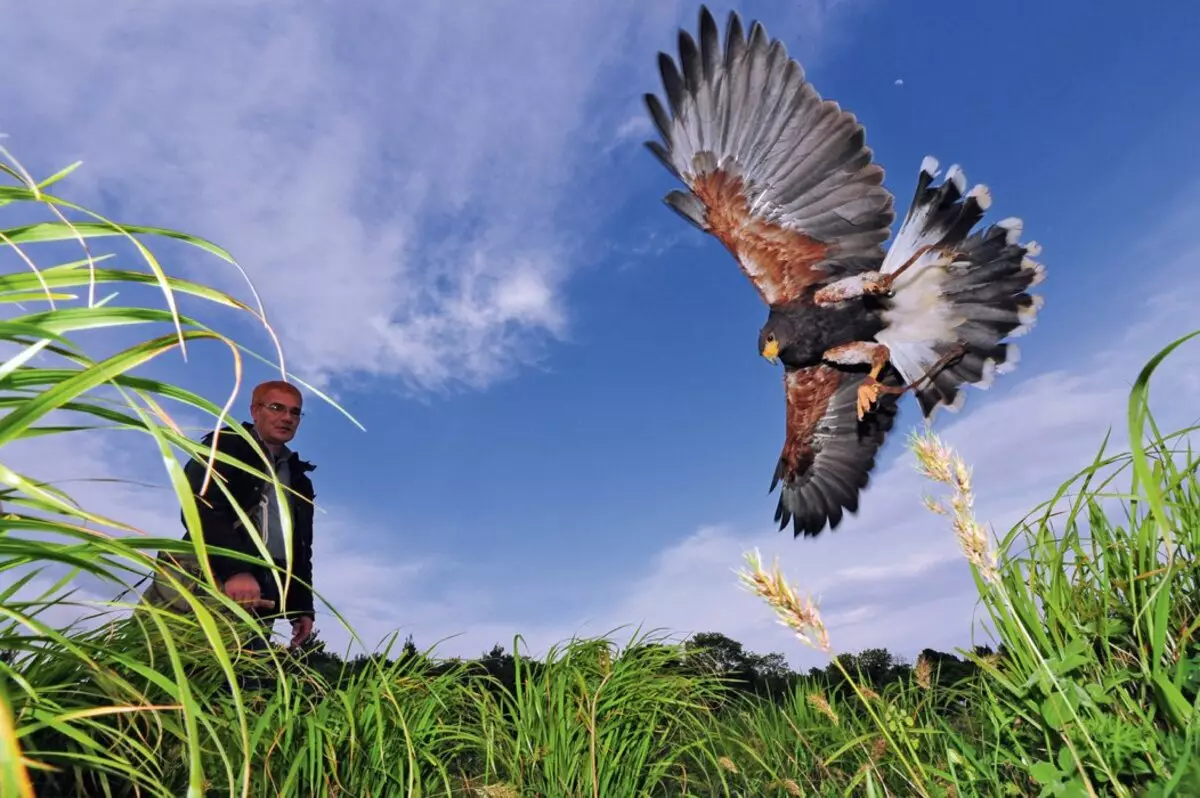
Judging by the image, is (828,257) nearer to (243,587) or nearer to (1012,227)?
(1012,227)

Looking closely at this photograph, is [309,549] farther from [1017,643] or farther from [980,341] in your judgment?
[980,341]

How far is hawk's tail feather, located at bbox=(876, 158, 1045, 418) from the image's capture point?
288 inches

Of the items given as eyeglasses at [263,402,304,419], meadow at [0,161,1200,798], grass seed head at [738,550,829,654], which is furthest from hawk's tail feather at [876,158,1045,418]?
grass seed head at [738,550,829,654]

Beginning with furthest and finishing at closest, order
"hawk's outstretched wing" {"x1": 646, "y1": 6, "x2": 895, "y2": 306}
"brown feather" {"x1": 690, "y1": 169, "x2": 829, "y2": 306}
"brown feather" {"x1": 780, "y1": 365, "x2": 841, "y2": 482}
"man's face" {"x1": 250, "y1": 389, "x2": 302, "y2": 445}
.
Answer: "brown feather" {"x1": 780, "y1": 365, "x2": 841, "y2": 482} → "brown feather" {"x1": 690, "y1": 169, "x2": 829, "y2": 306} → "hawk's outstretched wing" {"x1": 646, "y1": 6, "x2": 895, "y2": 306} → "man's face" {"x1": 250, "y1": 389, "x2": 302, "y2": 445}

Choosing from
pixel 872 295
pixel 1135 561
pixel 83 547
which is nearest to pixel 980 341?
pixel 872 295

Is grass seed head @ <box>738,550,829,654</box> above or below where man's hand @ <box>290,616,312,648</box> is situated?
below

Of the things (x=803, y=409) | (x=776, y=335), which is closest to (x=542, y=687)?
(x=776, y=335)

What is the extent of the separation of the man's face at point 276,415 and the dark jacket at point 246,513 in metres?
0.18

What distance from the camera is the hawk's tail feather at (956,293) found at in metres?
7.32

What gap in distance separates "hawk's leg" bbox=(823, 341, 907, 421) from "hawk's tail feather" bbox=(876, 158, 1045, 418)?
0.89 feet

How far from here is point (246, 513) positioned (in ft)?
12.3

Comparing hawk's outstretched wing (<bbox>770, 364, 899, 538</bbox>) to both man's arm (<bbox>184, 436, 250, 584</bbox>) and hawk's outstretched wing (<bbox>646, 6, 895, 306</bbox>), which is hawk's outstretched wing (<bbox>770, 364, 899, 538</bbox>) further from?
man's arm (<bbox>184, 436, 250, 584</bbox>)

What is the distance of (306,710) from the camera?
10.9 feet

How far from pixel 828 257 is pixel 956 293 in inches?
66.4
